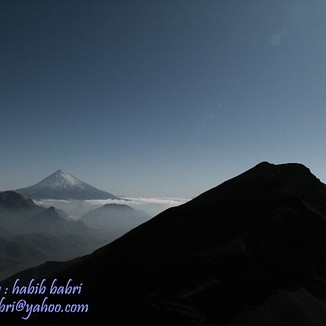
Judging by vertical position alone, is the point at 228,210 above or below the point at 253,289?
above

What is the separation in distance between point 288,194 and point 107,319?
3987cm

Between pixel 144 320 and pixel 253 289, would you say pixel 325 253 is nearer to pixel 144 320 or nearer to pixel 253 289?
pixel 253 289

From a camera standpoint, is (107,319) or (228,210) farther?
(228,210)

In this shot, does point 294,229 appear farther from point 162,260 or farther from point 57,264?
point 57,264

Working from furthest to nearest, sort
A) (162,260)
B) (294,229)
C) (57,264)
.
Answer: (57,264) < (294,229) < (162,260)

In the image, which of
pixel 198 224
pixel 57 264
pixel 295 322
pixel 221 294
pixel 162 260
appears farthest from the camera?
pixel 57 264

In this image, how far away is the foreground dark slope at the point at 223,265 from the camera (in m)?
36.4

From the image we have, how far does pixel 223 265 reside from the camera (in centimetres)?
4206

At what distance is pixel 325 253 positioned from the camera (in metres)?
49.4

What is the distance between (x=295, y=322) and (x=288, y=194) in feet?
93.8

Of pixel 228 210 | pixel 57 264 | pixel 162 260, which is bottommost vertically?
pixel 57 264

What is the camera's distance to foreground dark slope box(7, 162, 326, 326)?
3641 cm

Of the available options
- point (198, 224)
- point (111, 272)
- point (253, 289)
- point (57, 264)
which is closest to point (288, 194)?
point (198, 224)

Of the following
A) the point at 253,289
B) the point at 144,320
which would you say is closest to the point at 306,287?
the point at 253,289
